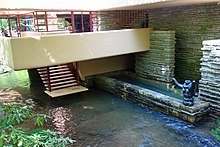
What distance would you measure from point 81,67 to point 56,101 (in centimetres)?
239

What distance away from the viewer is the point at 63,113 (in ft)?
27.3

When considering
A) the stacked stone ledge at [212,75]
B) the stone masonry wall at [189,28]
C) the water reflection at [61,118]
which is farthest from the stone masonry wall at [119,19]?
the water reflection at [61,118]

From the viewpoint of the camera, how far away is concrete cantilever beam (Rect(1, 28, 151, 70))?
7.11 metres

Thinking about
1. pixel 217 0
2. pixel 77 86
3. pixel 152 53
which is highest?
pixel 217 0

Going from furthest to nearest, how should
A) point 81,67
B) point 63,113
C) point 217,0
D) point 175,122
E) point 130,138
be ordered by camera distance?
point 81,67
point 63,113
point 217,0
point 175,122
point 130,138

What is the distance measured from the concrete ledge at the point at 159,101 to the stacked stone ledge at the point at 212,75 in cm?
28

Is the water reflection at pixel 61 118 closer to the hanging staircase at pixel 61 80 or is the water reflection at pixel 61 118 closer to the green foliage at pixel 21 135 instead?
the hanging staircase at pixel 61 80

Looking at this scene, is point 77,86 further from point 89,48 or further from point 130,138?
point 130,138

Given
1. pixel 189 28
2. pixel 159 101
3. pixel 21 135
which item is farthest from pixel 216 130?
pixel 21 135

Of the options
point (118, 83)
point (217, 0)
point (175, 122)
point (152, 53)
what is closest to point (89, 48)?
point (118, 83)

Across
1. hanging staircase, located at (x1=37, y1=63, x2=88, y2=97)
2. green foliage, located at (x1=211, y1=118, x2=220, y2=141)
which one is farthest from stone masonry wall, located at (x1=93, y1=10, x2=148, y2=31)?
green foliage, located at (x1=211, y1=118, x2=220, y2=141)

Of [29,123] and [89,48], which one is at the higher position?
[89,48]

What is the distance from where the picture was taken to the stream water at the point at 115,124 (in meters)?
6.16

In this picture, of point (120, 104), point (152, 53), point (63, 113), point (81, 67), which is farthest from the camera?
point (81, 67)
